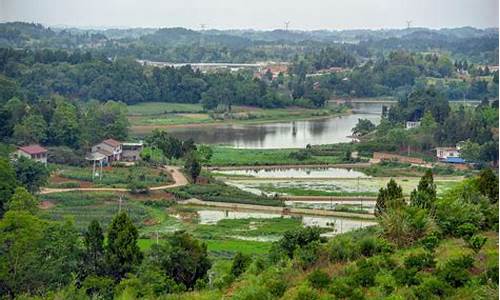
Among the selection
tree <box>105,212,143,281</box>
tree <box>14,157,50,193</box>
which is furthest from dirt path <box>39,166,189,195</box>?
tree <box>105,212,143,281</box>

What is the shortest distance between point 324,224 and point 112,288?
3410mm

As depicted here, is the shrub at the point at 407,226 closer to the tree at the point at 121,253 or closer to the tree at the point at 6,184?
the tree at the point at 121,253

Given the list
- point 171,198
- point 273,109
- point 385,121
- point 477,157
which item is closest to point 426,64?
point 273,109

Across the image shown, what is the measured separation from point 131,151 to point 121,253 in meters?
5.94

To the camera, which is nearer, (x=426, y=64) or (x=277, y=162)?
(x=277, y=162)

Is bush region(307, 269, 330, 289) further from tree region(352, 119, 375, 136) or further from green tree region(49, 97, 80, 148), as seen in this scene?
tree region(352, 119, 375, 136)

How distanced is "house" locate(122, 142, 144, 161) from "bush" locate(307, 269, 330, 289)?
765cm

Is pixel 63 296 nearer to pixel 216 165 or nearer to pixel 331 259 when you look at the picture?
pixel 331 259

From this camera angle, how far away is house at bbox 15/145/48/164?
369 inches

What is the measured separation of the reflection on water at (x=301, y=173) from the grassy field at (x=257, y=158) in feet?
0.89

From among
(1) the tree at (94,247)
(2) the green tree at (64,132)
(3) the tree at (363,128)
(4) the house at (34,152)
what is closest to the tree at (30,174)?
(4) the house at (34,152)

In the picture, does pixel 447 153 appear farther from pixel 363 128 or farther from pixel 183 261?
pixel 183 261

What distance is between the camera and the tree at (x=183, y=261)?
434 cm

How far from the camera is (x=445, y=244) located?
3.33 metres
